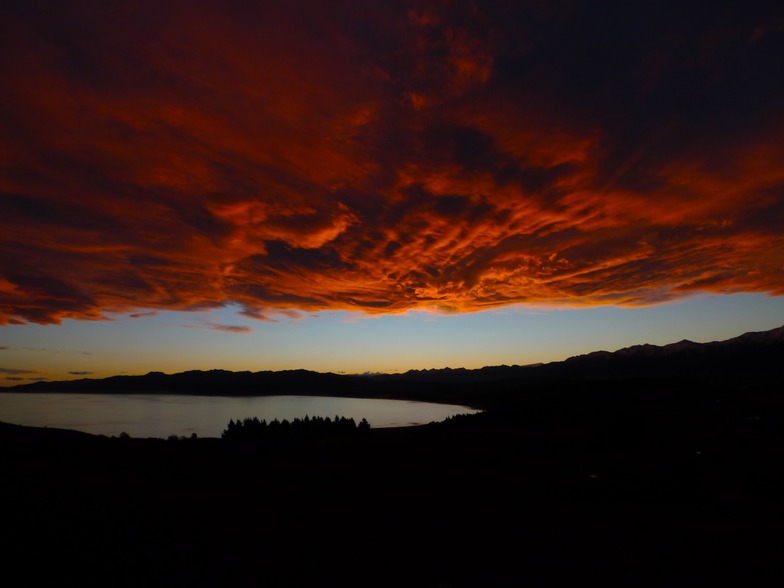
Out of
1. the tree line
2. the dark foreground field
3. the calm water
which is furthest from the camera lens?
the calm water

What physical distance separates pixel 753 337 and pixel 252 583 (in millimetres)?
222462

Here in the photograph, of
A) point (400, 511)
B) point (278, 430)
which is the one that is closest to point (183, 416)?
point (278, 430)

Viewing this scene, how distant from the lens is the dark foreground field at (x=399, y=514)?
293 inches

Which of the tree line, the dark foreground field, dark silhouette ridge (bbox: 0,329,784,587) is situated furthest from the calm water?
the dark foreground field

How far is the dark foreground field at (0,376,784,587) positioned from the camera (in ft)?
24.4

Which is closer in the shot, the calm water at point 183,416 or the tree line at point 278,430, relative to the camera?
the tree line at point 278,430

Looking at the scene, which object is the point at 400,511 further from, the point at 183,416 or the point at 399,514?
the point at 183,416

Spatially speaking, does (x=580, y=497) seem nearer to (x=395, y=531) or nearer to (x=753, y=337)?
(x=395, y=531)

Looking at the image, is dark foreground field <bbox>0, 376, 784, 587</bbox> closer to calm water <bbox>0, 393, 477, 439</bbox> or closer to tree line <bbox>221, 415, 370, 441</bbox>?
tree line <bbox>221, 415, 370, 441</bbox>

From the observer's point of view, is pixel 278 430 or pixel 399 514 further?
pixel 278 430

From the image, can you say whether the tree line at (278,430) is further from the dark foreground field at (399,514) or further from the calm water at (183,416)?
the calm water at (183,416)

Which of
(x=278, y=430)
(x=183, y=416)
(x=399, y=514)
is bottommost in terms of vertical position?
(x=399, y=514)

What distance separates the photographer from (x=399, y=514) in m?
10.6

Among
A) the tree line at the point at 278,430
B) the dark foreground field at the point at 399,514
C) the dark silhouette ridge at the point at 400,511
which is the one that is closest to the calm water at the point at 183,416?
the tree line at the point at 278,430
